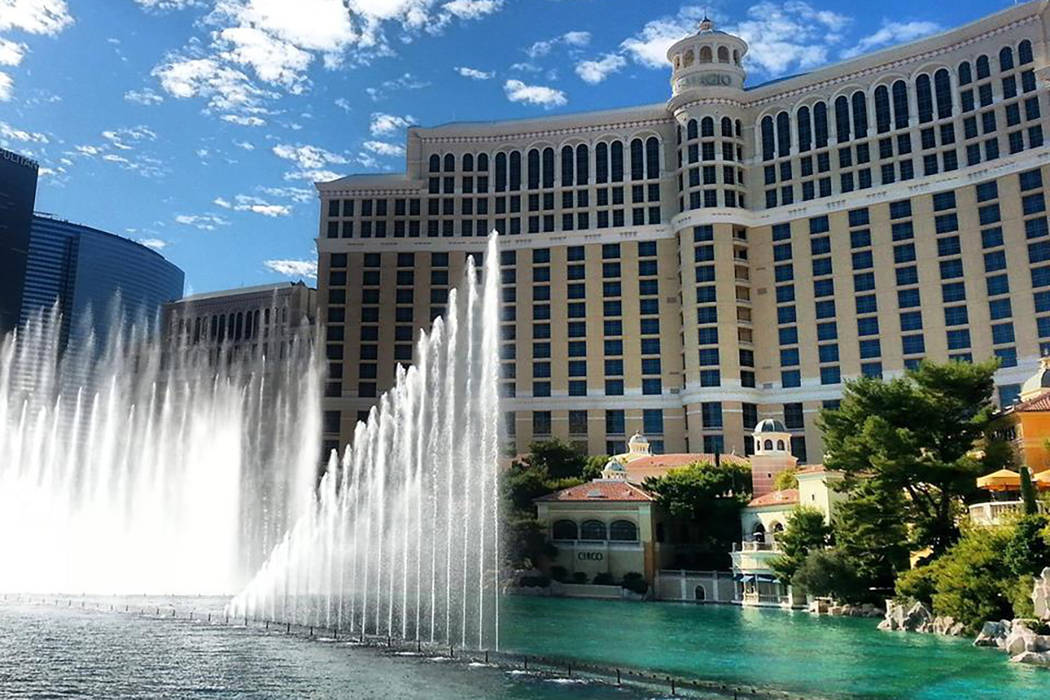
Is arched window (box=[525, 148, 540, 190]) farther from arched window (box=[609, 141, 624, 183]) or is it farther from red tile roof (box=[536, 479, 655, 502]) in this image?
red tile roof (box=[536, 479, 655, 502])

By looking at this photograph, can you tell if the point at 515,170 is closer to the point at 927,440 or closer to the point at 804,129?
the point at 804,129

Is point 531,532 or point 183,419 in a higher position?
point 183,419

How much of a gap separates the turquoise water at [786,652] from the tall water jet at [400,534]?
406cm

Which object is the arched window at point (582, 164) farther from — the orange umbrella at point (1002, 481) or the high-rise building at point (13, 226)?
the high-rise building at point (13, 226)

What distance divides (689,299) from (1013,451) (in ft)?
154

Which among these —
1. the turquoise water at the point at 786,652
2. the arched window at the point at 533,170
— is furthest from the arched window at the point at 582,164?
the turquoise water at the point at 786,652

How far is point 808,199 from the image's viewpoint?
93.1 metres

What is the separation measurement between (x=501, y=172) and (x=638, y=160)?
50.9ft

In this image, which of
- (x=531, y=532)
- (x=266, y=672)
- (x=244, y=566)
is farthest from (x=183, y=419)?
(x=266, y=672)

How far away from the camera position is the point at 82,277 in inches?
7170

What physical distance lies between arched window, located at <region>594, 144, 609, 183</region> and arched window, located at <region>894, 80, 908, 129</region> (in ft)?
97.3

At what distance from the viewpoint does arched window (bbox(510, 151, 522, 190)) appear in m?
104

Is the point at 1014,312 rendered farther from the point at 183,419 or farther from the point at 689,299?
the point at 183,419

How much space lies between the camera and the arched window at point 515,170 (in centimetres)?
10438
